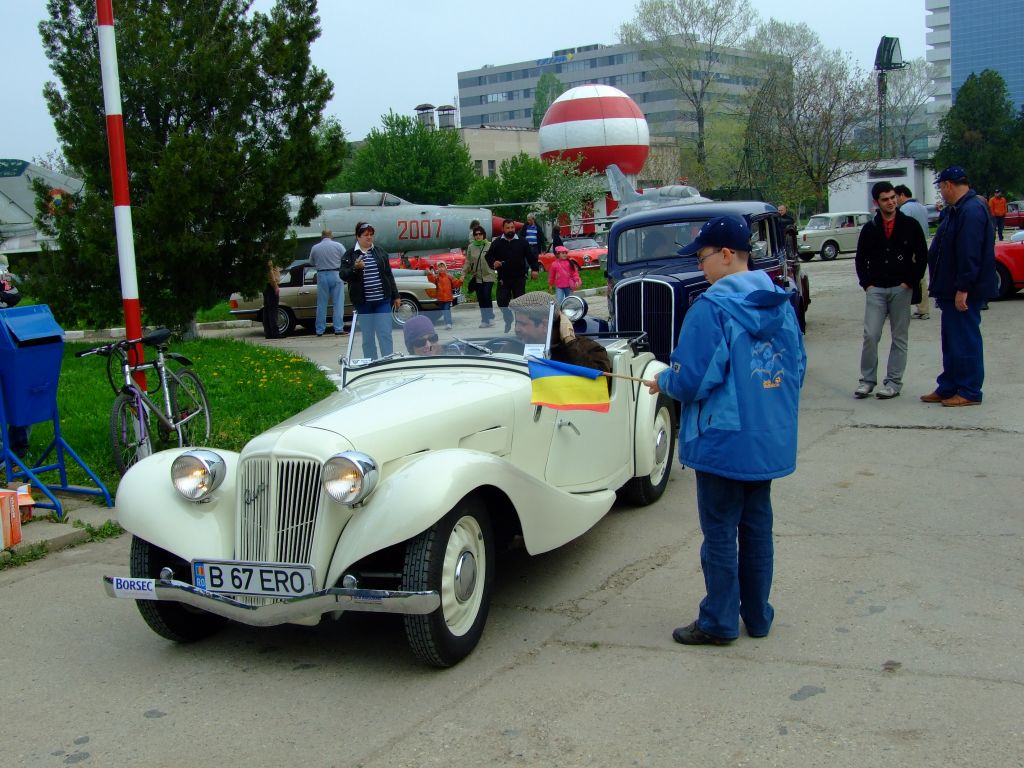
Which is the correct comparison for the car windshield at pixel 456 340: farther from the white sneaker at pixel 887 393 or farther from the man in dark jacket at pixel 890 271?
the white sneaker at pixel 887 393

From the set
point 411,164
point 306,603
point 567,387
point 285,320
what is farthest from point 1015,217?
point 306,603

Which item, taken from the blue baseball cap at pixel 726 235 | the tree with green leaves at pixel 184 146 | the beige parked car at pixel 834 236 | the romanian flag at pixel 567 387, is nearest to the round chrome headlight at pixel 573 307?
the romanian flag at pixel 567 387

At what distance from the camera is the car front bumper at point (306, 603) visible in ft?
13.2

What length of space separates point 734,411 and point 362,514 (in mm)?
1625

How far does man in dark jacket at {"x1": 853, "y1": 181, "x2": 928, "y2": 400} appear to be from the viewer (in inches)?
388

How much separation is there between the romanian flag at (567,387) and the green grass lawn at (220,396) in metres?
4.25

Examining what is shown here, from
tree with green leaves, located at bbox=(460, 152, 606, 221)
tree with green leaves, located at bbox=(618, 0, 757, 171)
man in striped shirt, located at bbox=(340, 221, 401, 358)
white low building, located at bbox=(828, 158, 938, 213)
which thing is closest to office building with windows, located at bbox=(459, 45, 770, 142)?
tree with green leaves, located at bbox=(618, 0, 757, 171)

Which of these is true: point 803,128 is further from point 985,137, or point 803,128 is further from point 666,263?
point 666,263

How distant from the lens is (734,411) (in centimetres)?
420

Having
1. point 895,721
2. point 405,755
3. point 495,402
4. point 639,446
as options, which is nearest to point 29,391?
point 495,402

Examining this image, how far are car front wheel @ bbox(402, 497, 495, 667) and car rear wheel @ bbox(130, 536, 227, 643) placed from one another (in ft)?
4.05

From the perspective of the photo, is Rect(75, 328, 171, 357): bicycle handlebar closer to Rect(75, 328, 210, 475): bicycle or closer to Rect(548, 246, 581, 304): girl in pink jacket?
Rect(75, 328, 210, 475): bicycle

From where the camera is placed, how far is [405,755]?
3578 mm

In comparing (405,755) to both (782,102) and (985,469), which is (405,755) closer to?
(985,469)
